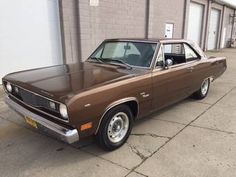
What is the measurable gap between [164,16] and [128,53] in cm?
942

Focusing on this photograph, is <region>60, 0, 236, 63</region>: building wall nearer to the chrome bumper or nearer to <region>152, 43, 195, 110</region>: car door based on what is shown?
<region>152, 43, 195, 110</region>: car door

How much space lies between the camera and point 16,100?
12.2 ft

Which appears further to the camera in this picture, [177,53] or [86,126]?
[177,53]

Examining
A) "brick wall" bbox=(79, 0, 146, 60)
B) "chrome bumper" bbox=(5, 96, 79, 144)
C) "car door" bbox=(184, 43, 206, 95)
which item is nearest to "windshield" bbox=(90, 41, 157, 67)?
"car door" bbox=(184, 43, 206, 95)

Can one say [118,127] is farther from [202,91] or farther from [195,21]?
[195,21]

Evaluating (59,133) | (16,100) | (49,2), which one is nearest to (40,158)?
(59,133)

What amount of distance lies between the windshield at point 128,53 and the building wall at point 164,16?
749cm

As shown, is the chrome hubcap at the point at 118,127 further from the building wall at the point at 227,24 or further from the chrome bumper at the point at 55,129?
the building wall at the point at 227,24

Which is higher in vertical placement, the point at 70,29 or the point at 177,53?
the point at 70,29

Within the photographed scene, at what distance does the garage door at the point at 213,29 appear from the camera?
19505 millimetres

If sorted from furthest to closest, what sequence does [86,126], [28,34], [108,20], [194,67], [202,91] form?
1. [108,20]
2. [28,34]
3. [202,91]
4. [194,67]
5. [86,126]

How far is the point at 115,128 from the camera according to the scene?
3576mm

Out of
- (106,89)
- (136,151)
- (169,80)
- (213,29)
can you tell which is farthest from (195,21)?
(106,89)

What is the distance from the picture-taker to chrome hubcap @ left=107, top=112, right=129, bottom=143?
136 inches
